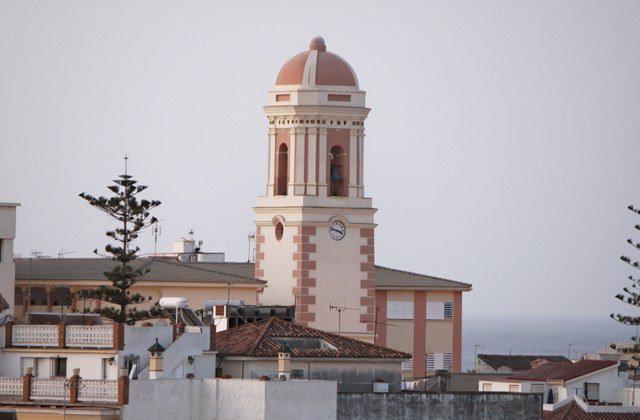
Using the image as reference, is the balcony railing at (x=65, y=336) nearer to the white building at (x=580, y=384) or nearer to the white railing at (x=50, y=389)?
the white railing at (x=50, y=389)

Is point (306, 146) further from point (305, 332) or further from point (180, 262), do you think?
point (305, 332)

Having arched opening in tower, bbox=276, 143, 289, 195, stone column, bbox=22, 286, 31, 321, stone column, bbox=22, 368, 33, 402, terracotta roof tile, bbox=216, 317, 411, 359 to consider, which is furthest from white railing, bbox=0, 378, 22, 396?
arched opening in tower, bbox=276, 143, 289, 195

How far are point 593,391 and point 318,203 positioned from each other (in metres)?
12.0

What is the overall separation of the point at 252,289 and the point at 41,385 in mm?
30715

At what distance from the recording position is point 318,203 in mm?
99312

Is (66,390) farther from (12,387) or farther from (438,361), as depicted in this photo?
(438,361)

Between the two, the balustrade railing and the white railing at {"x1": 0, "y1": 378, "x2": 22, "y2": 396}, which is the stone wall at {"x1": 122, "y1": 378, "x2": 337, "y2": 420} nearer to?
the balustrade railing

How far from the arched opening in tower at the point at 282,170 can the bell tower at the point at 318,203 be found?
0.03m

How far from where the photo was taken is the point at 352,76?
99.2 m

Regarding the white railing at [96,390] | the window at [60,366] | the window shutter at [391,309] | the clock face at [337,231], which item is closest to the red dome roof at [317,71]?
the clock face at [337,231]

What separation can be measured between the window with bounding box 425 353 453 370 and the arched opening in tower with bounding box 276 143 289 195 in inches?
416

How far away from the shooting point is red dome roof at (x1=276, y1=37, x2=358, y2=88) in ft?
324

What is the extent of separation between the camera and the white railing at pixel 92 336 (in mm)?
69875

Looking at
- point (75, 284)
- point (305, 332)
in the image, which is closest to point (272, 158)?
point (75, 284)
